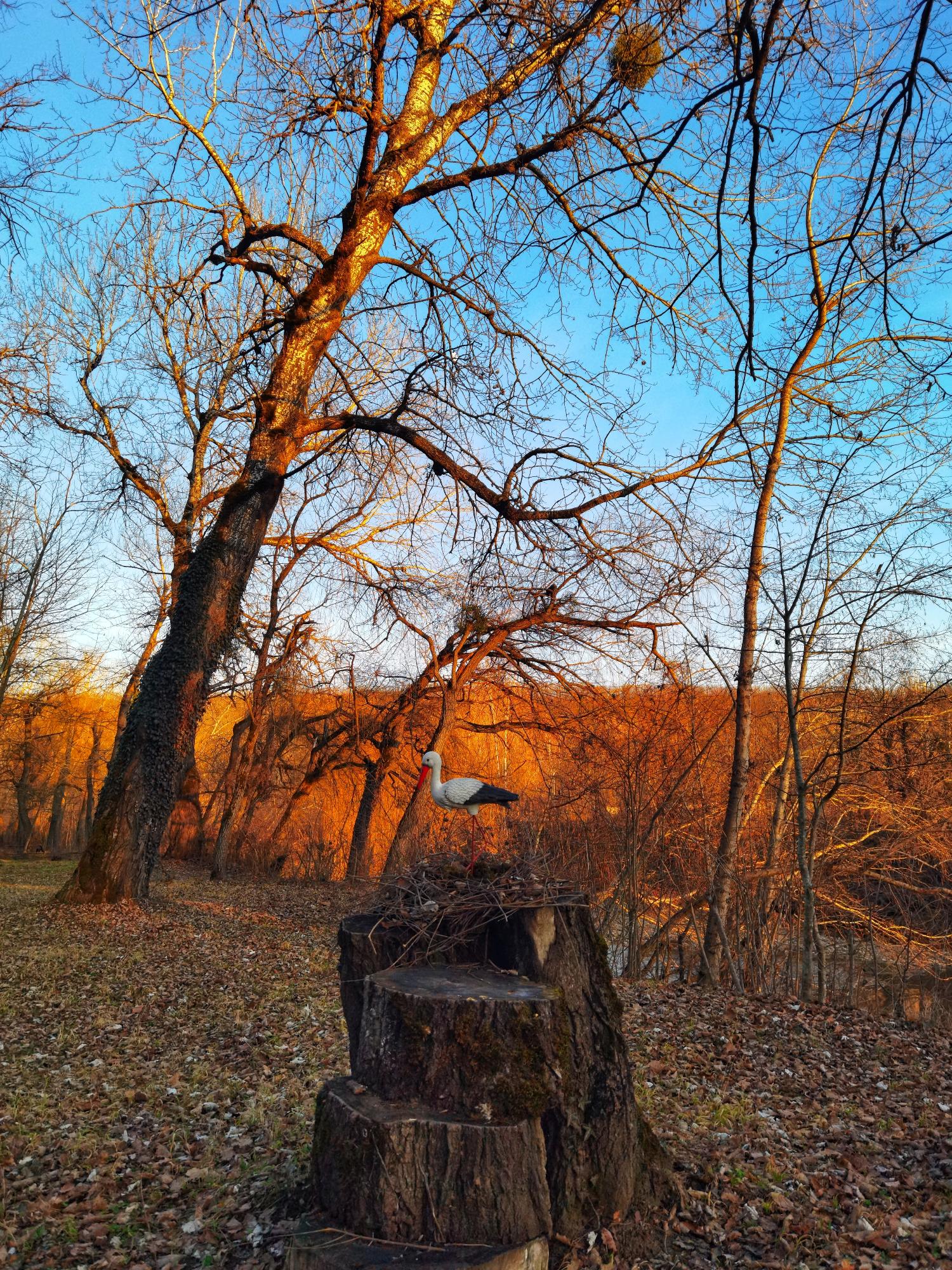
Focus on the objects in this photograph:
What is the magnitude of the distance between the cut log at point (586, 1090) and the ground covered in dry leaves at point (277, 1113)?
193mm

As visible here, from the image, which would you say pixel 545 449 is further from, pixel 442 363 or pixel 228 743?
pixel 228 743

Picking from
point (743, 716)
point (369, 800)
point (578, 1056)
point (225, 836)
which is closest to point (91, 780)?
point (225, 836)

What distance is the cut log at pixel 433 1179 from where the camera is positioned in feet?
9.04

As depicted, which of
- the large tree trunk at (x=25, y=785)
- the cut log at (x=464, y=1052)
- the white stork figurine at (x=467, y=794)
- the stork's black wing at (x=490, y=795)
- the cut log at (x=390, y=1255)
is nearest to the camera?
the cut log at (x=390, y=1255)

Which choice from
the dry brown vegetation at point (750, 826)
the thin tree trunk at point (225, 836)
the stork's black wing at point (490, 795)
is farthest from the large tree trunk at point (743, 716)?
the thin tree trunk at point (225, 836)

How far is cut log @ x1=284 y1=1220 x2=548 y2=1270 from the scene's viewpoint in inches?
101

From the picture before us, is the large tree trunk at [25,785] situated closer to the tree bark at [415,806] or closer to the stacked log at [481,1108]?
the tree bark at [415,806]

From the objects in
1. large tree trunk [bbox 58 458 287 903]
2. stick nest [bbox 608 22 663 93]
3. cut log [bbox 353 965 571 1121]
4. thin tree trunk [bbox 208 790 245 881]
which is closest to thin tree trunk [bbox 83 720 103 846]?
thin tree trunk [bbox 208 790 245 881]

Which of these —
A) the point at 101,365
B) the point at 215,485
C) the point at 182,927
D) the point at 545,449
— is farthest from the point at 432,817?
the point at 101,365

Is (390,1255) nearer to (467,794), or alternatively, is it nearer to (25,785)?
(467,794)

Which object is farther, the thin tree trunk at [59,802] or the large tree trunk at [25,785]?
the thin tree trunk at [59,802]

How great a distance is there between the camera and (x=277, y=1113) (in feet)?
14.5

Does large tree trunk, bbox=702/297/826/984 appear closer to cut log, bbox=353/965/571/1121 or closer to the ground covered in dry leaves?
the ground covered in dry leaves

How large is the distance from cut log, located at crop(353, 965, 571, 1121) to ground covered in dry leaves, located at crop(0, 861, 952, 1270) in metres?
0.64
